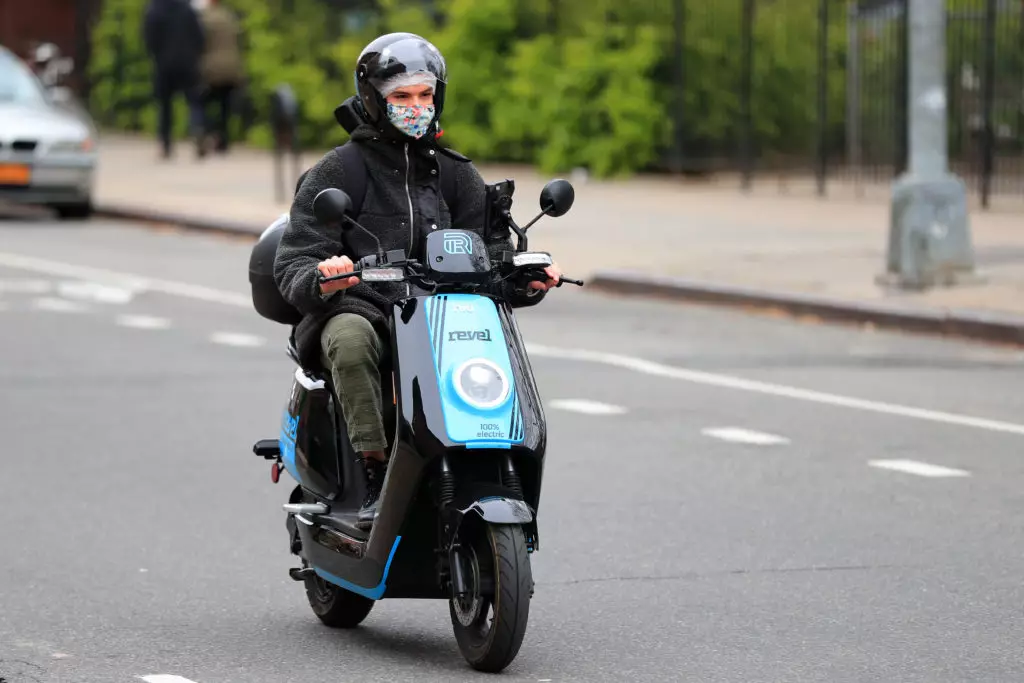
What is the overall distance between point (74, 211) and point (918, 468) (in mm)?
14499

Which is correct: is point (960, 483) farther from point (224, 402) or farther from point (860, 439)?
point (224, 402)

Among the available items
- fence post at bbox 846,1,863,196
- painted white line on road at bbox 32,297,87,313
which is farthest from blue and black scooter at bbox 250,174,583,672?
fence post at bbox 846,1,863,196

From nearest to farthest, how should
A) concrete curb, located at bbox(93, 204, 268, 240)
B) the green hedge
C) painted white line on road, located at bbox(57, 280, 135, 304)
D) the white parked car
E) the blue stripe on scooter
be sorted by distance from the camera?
the blue stripe on scooter
painted white line on road, located at bbox(57, 280, 135, 304)
concrete curb, located at bbox(93, 204, 268, 240)
the white parked car
the green hedge

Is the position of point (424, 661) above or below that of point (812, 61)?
below

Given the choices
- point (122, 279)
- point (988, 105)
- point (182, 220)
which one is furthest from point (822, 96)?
point (122, 279)

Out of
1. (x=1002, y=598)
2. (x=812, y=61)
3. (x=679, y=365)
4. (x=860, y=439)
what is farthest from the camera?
(x=812, y=61)

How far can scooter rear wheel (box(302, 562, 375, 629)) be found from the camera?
6879 millimetres

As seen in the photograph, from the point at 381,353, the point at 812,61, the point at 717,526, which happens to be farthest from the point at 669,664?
the point at 812,61

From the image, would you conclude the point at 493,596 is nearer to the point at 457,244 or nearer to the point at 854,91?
the point at 457,244

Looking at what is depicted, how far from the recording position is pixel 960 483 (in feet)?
30.5

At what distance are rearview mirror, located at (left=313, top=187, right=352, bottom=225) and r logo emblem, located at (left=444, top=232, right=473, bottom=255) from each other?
0.95 feet

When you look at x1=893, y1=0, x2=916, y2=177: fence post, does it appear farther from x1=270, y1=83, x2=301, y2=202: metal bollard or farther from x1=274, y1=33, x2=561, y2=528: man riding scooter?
x1=274, y1=33, x2=561, y2=528: man riding scooter

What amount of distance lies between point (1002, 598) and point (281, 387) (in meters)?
5.44

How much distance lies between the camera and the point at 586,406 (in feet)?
37.3
